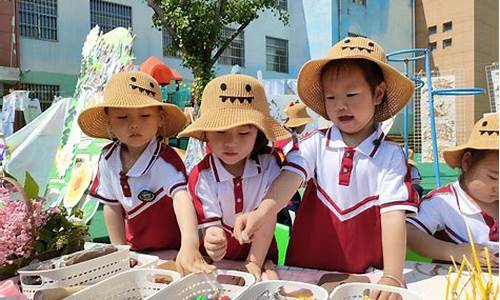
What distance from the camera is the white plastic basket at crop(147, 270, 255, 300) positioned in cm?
89

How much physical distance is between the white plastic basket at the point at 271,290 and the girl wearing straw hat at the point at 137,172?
21.5 inches

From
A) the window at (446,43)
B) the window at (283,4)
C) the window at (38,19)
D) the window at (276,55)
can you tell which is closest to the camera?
the window at (38,19)

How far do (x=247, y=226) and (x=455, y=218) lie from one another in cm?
60

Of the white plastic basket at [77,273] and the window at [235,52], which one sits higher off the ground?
the window at [235,52]

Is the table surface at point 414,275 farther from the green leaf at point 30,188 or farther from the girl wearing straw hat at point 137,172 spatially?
the green leaf at point 30,188

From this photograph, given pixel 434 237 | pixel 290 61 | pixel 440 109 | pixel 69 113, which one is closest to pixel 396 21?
pixel 290 61

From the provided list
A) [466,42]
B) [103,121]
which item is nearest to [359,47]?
[103,121]

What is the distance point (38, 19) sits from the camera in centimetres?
973

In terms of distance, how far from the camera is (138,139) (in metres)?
1.44

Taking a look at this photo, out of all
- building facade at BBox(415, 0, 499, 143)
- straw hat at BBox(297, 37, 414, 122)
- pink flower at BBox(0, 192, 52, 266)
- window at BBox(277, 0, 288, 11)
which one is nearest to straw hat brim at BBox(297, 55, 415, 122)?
straw hat at BBox(297, 37, 414, 122)

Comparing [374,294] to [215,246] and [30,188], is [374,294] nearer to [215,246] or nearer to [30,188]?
[215,246]

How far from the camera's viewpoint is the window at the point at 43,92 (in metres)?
9.73

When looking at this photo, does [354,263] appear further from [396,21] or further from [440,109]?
[396,21]

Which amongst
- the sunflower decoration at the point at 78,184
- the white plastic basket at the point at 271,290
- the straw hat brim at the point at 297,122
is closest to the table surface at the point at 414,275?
the white plastic basket at the point at 271,290
